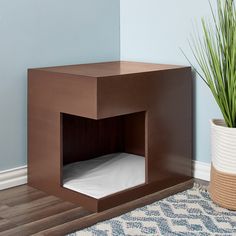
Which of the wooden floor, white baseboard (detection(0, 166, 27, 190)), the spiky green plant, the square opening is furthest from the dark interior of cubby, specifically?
the spiky green plant

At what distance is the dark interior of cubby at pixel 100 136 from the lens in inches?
105

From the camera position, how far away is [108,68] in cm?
248

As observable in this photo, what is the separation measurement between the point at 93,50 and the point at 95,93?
0.76 meters

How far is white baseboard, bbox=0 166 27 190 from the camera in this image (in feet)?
7.98

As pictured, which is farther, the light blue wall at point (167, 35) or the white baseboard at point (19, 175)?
the light blue wall at point (167, 35)

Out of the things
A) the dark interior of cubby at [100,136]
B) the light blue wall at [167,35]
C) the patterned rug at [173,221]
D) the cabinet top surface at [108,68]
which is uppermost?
the light blue wall at [167,35]

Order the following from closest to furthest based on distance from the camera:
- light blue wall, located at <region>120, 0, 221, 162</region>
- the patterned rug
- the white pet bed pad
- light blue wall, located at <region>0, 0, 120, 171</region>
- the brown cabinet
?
the patterned rug < the brown cabinet < the white pet bed pad < light blue wall, located at <region>0, 0, 120, 171</region> < light blue wall, located at <region>120, 0, 221, 162</region>

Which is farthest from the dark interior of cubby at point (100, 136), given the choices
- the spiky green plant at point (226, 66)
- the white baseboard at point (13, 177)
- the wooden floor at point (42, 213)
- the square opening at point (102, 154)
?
the spiky green plant at point (226, 66)

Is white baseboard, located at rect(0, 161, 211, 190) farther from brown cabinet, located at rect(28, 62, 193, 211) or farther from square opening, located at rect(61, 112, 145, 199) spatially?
square opening, located at rect(61, 112, 145, 199)

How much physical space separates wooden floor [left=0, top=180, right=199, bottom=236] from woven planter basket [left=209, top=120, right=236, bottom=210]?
10.6 inches

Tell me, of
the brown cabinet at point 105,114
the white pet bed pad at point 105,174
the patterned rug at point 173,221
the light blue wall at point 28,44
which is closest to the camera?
the patterned rug at point 173,221

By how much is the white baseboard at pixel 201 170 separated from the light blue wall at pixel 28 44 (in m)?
0.82

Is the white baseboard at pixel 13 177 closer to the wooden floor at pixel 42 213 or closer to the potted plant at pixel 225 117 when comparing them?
the wooden floor at pixel 42 213

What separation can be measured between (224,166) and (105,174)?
0.61 m
